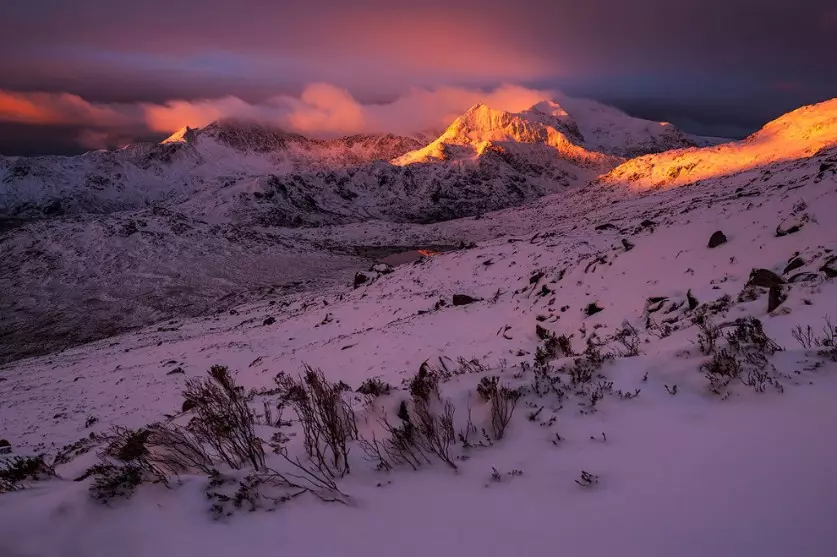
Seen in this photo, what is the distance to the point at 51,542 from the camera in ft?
10.3

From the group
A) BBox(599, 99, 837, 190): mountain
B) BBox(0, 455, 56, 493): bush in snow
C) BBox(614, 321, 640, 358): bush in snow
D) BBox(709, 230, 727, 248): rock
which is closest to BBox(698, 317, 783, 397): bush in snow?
BBox(614, 321, 640, 358): bush in snow

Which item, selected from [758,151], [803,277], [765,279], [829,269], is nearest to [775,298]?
[803,277]

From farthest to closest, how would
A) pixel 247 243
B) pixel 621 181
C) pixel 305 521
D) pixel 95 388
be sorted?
pixel 621 181 → pixel 247 243 → pixel 95 388 → pixel 305 521

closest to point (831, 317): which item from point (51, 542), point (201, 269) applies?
point (51, 542)

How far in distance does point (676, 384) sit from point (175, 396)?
16.3m

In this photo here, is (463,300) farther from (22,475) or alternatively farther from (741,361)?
(22,475)

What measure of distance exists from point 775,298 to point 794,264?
3.08m

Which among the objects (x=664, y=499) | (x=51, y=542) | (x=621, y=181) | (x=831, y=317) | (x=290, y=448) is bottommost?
(x=290, y=448)

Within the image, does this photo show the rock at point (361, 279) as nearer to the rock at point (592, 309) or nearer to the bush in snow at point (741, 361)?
the rock at point (592, 309)

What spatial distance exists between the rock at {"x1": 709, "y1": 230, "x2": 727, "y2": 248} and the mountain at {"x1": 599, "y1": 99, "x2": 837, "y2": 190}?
54.5 m

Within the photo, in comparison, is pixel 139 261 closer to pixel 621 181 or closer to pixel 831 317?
pixel 831 317

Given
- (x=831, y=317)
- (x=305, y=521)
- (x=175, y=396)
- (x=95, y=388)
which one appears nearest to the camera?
(x=305, y=521)

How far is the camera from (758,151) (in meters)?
63.8

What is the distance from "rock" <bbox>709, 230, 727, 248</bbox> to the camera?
12.9 m
